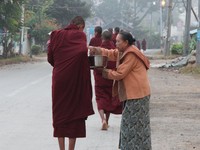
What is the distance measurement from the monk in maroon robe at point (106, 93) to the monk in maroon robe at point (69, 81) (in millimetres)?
2781

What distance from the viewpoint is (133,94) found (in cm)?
696

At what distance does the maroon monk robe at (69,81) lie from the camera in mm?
7410

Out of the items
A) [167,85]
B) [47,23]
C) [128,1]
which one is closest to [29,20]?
[47,23]

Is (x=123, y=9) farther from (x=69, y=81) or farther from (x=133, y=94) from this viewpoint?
(x=133, y=94)

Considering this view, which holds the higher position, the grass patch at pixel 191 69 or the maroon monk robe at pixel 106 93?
the maroon monk robe at pixel 106 93

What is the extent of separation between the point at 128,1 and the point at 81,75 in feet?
342

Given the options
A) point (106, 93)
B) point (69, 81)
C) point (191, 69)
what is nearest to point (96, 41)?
point (106, 93)

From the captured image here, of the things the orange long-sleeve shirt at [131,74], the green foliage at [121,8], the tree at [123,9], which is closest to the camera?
the orange long-sleeve shirt at [131,74]

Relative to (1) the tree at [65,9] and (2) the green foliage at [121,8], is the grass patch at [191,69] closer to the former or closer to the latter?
(1) the tree at [65,9]

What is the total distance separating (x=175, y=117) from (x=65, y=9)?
53299 mm

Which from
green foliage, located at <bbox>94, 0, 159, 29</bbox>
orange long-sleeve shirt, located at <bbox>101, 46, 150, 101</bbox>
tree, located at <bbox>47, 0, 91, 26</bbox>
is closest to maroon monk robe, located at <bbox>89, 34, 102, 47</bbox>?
orange long-sleeve shirt, located at <bbox>101, 46, 150, 101</bbox>

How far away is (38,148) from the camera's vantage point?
8430 millimetres

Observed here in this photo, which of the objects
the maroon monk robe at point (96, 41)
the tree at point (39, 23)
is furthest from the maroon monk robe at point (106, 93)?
the tree at point (39, 23)

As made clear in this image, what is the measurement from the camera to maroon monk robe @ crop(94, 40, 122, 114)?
33.9 feet
